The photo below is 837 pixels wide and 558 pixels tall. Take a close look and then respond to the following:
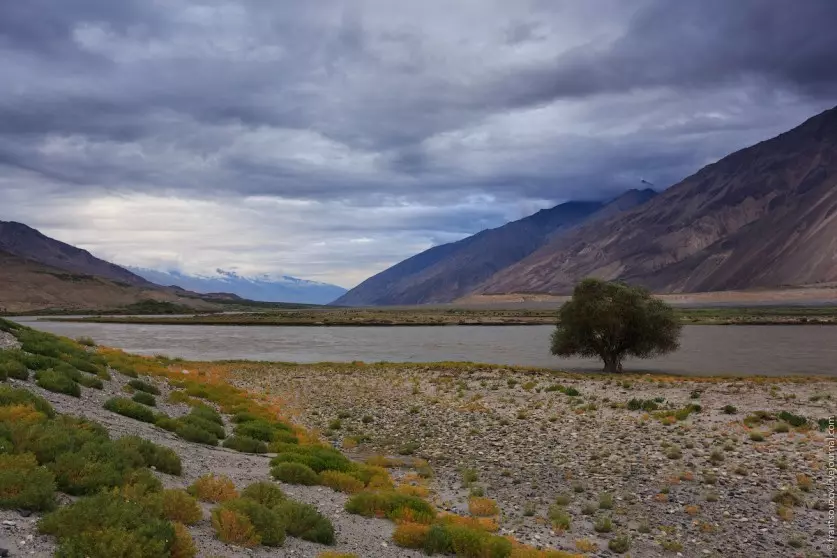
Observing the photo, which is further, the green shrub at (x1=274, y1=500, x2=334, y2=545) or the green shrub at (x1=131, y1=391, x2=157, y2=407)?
the green shrub at (x1=131, y1=391, x2=157, y2=407)

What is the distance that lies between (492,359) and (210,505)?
56859 millimetres

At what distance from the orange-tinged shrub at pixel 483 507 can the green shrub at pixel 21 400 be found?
10.1 m

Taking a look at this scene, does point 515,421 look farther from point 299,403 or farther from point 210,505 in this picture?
point 210,505

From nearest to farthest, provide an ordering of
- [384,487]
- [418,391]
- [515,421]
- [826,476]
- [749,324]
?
[384,487]
[826,476]
[515,421]
[418,391]
[749,324]

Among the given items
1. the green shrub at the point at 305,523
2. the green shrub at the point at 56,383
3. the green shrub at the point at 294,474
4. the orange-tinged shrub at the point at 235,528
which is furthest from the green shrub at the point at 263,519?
the green shrub at the point at 56,383

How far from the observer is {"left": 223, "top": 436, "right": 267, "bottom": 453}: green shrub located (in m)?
18.2

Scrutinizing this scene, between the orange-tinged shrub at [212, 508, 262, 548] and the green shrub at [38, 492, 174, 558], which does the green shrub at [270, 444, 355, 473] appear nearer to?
the orange-tinged shrub at [212, 508, 262, 548]

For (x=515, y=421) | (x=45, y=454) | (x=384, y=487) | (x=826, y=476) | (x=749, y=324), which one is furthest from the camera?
(x=749, y=324)

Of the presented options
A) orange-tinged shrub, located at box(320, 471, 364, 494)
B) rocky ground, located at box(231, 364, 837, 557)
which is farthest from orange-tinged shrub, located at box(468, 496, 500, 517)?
orange-tinged shrub, located at box(320, 471, 364, 494)

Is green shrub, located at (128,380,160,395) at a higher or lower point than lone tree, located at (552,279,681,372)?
lower

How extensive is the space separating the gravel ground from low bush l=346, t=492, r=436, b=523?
10.6 inches

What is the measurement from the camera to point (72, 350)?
27.9 metres

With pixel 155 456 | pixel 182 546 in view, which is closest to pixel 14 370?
pixel 155 456

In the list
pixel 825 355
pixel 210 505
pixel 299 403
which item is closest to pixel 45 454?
pixel 210 505
